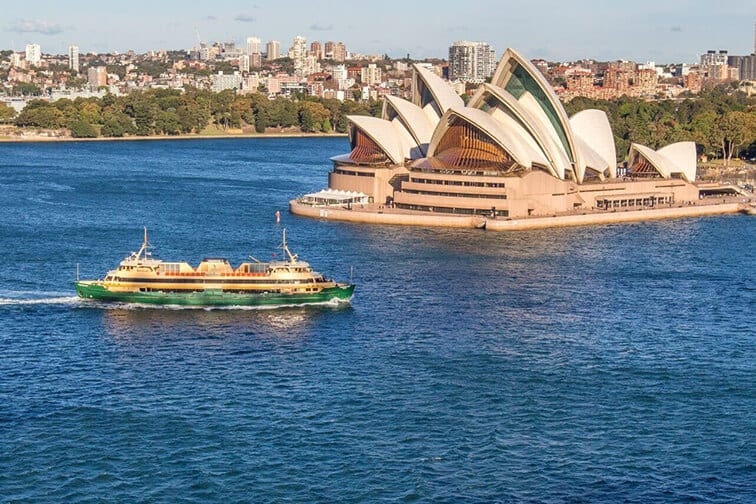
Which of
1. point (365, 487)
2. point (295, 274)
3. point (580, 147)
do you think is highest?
point (580, 147)

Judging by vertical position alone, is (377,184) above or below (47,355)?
above

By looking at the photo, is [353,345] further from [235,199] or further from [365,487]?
[235,199]

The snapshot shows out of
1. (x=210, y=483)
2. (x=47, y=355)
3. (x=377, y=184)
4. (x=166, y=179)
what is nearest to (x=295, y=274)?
(x=47, y=355)

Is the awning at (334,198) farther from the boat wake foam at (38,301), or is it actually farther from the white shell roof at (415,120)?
the boat wake foam at (38,301)

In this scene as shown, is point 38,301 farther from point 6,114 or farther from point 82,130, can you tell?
point 6,114

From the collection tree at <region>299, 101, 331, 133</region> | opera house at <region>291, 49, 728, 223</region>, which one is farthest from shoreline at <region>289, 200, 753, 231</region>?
tree at <region>299, 101, 331, 133</region>

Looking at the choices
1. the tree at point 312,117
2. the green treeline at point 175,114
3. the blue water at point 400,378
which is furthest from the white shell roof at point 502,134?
the tree at point 312,117
